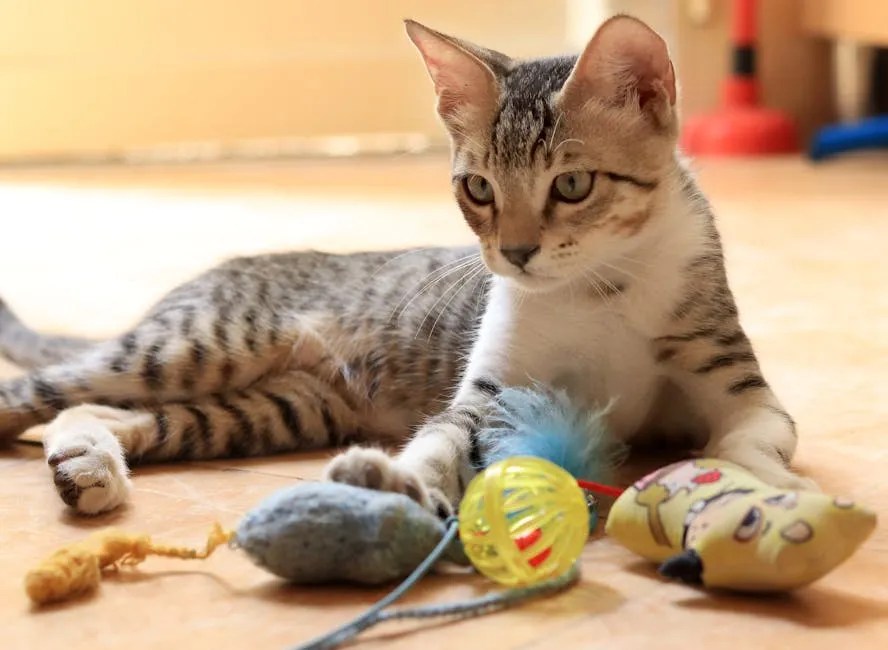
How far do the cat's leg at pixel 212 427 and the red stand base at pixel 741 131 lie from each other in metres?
4.59

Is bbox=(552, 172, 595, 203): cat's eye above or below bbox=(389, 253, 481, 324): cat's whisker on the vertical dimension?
above

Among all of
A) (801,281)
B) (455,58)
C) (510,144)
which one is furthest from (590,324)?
(801,281)

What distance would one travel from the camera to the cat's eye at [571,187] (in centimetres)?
202

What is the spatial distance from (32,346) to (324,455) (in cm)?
74

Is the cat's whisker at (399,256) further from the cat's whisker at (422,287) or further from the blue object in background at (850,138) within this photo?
the blue object in background at (850,138)

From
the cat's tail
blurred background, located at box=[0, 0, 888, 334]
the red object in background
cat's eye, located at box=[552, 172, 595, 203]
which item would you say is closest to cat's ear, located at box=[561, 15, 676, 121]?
cat's eye, located at box=[552, 172, 595, 203]

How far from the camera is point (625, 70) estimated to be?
2.07 m

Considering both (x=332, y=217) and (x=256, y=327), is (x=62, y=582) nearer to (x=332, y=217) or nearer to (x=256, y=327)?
(x=256, y=327)

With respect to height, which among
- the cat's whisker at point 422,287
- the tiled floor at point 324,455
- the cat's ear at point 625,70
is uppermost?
the cat's ear at point 625,70

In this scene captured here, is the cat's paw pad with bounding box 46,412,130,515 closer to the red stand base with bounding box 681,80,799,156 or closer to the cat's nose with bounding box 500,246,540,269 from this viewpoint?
the cat's nose with bounding box 500,246,540,269

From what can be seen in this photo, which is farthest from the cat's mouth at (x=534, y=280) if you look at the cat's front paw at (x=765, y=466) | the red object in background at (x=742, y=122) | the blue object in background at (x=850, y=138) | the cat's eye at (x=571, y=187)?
the red object in background at (x=742, y=122)

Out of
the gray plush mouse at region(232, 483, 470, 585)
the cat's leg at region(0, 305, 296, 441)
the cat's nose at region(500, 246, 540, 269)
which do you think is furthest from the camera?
the cat's leg at region(0, 305, 296, 441)

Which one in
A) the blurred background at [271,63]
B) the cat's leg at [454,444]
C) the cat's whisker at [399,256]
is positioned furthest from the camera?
the blurred background at [271,63]

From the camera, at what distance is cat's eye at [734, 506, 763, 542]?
154cm
